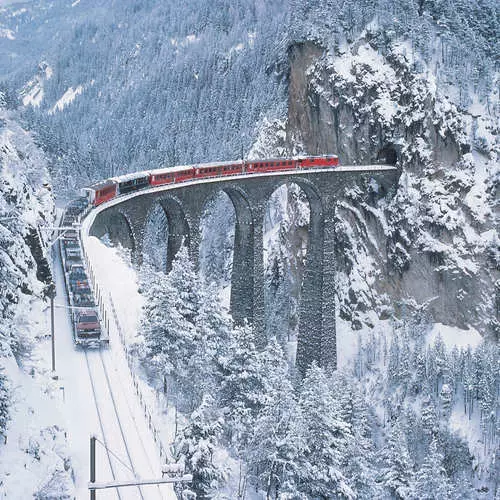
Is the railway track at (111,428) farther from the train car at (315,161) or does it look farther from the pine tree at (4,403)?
the train car at (315,161)

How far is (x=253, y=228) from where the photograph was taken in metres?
70.1

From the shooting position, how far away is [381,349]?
89.9m

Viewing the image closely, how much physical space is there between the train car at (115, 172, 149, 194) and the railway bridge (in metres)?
1.06

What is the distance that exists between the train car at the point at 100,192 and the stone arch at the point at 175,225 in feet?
19.8

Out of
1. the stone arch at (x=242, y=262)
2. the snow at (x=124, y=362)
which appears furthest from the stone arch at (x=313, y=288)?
→ the snow at (x=124, y=362)

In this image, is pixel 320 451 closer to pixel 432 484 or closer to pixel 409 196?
pixel 432 484

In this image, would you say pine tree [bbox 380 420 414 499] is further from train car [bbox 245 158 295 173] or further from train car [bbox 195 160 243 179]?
train car [bbox 245 158 295 173]

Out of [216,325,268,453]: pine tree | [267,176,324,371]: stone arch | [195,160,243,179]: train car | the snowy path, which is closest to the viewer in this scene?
the snowy path

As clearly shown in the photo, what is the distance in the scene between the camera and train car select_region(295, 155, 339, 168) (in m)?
73.5

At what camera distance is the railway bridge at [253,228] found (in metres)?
59.5

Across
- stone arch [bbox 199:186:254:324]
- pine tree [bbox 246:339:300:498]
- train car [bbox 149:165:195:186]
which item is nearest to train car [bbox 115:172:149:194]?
train car [bbox 149:165:195:186]

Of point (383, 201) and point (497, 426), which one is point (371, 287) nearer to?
point (383, 201)

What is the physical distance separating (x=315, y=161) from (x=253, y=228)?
36.7 feet

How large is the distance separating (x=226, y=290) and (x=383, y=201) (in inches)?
1317
